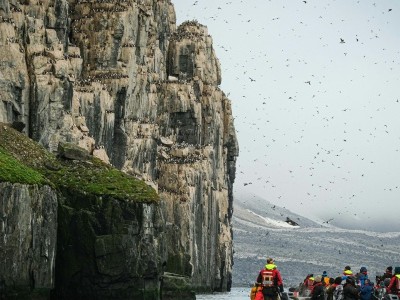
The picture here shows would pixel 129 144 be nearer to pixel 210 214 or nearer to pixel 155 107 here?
pixel 155 107

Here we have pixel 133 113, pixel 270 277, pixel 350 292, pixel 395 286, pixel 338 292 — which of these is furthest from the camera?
pixel 133 113

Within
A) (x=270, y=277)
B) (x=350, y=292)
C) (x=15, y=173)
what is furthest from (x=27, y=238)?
(x=350, y=292)

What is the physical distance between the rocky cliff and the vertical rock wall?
5361 mm

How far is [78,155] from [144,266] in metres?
11.0

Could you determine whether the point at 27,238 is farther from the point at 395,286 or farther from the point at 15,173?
the point at 395,286

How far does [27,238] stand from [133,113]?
7462 centimetres

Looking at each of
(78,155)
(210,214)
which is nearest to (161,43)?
(210,214)

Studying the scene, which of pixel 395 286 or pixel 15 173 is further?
pixel 15 173

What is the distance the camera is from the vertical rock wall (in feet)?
206

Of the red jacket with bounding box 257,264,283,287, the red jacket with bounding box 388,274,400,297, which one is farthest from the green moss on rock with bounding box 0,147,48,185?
the red jacket with bounding box 388,274,400,297

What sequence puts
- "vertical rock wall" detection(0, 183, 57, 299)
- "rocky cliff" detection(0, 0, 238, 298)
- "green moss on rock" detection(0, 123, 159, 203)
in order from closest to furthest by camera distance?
"vertical rock wall" detection(0, 183, 57, 299) < "green moss on rock" detection(0, 123, 159, 203) < "rocky cliff" detection(0, 0, 238, 298)

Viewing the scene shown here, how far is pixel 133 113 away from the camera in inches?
5468

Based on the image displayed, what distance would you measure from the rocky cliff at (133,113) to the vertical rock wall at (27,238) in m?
5.36

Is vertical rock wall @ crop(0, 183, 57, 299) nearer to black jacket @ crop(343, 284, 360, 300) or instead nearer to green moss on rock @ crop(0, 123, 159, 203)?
green moss on rock @ crop(0, 123, 159, 203)
